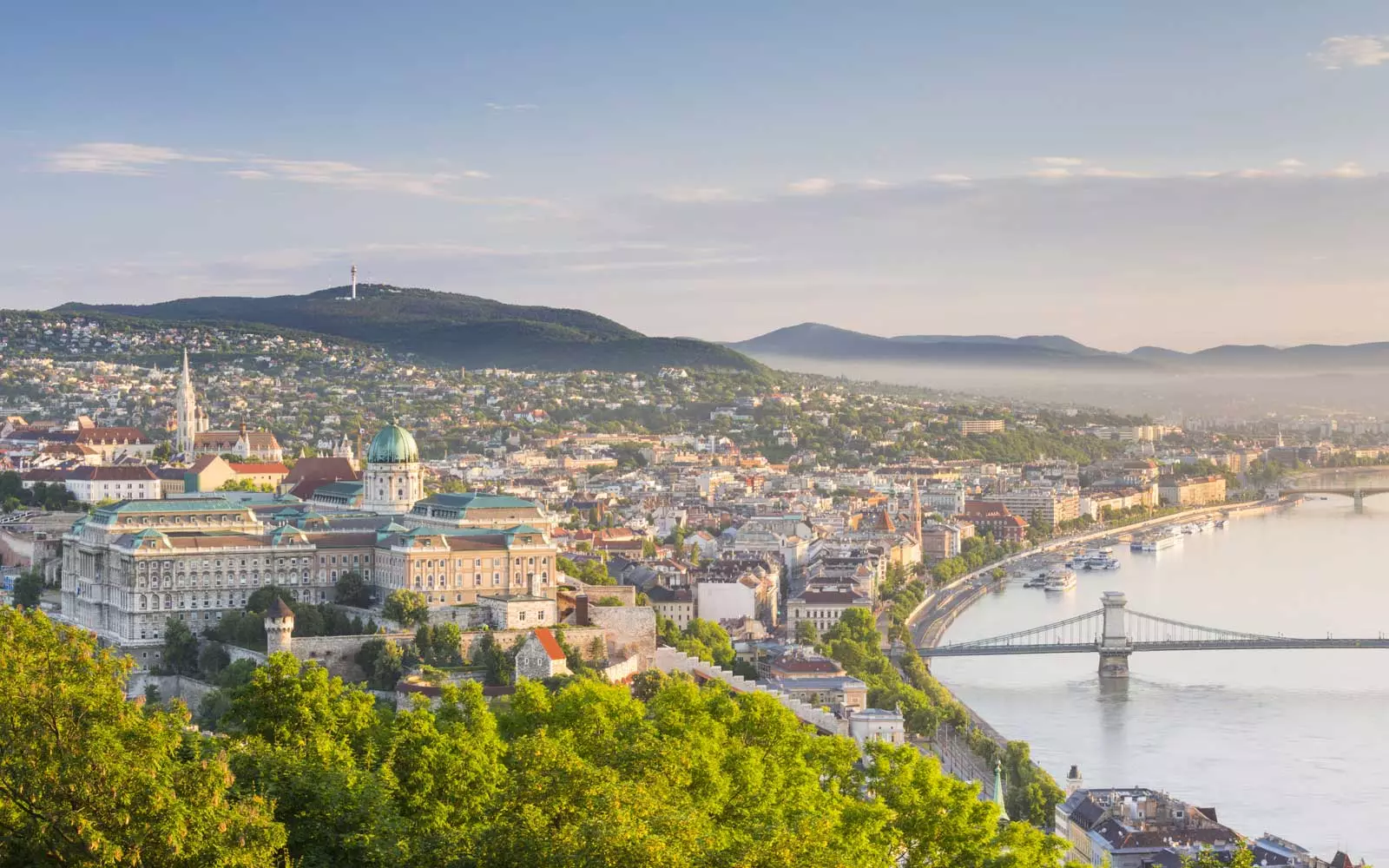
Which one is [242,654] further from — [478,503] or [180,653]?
[478,503]

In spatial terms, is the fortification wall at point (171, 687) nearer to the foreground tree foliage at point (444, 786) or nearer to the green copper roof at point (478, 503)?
the green copper roof at point (478, 503)

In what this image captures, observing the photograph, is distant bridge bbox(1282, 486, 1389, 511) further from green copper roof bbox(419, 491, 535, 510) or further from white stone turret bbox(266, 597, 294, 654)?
white stone turret bbox(266, 597, 294, 654)

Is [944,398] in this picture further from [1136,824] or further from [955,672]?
[1136,824]

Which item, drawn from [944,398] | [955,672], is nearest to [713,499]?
[955,672]

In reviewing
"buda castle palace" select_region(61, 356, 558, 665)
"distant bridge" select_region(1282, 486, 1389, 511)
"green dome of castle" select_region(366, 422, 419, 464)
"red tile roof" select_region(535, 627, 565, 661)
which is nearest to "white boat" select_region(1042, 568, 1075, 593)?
"green dome of castle" select_region(366, 422, 419, 464)

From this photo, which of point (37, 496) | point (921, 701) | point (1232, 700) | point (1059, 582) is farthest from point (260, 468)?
point (1059, 582)

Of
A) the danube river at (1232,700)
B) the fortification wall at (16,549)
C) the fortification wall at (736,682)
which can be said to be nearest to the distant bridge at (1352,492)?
the danube river at (1232,700)
